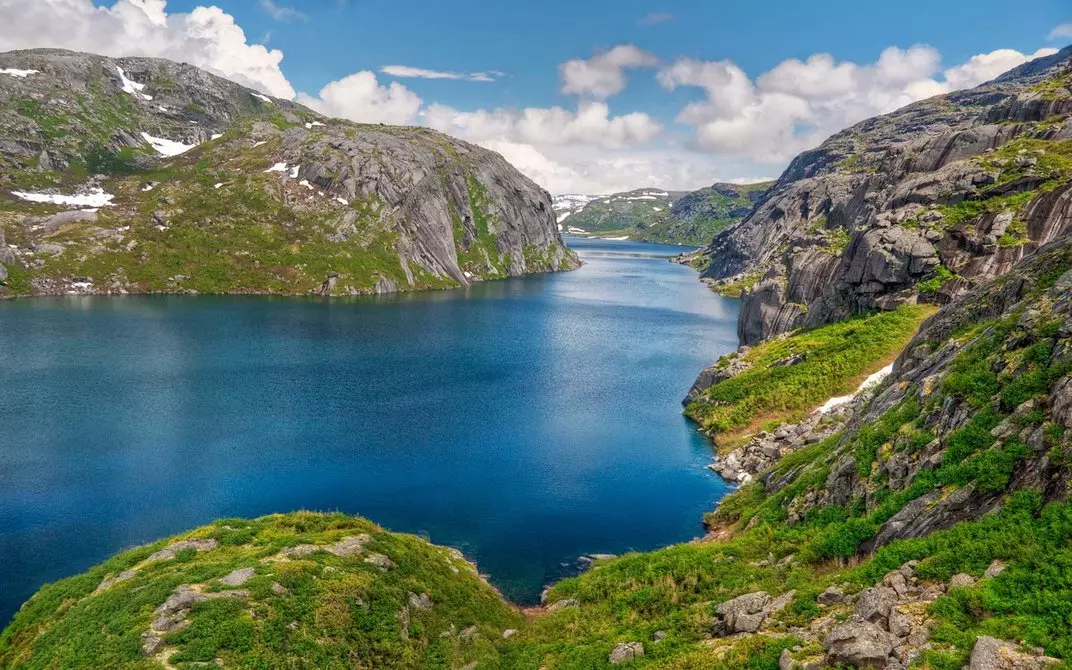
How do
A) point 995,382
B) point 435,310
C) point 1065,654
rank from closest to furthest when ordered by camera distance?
point 1065,654
point 995,382
point 435,310

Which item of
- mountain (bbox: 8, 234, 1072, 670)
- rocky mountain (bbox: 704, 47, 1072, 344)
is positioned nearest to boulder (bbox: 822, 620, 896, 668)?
mountain (bbox: 8, 234, 1072, 670)

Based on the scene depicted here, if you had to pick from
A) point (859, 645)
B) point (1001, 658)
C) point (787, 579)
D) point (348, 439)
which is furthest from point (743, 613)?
point (348, 439)

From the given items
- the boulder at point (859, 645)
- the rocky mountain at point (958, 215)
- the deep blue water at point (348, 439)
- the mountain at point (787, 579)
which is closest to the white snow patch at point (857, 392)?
→ the rocky mountain at point (958, 215)

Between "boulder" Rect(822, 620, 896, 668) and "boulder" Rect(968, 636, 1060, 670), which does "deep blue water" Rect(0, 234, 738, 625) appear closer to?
"boulder" Rect(822, 620, 896, 668)

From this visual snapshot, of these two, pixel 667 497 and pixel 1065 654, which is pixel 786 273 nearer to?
pixel 667 497

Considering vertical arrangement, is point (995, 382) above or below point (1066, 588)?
above

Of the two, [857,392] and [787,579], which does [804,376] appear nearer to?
[857,392]

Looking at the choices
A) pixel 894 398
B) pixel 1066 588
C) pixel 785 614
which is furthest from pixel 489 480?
pixel 1066 588
